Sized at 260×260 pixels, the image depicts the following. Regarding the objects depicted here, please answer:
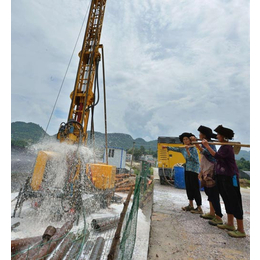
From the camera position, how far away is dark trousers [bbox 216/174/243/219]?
7.32 feet

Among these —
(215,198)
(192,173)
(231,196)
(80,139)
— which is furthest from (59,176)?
(231,196)

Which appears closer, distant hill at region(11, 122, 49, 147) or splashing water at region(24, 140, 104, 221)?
distant hill at region(11, 122, 49, 147)

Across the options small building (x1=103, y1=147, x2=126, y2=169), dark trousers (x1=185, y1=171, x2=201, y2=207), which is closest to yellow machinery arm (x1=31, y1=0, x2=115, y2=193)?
dark trousers (x1=185, y1=171, x2=201, y2=207)

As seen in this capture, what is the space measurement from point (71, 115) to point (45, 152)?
1.60 meters

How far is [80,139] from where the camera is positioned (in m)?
4.34

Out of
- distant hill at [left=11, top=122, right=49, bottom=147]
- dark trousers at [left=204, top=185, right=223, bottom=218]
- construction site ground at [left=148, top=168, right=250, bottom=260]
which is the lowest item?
construction site ground at [left=148, top=168, right=250, bottom=260]

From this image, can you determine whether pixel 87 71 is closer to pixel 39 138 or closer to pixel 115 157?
pixel 39 138

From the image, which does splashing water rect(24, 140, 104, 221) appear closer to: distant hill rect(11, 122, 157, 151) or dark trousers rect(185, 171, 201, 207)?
distant hill rect(11, 122, 157, 151)

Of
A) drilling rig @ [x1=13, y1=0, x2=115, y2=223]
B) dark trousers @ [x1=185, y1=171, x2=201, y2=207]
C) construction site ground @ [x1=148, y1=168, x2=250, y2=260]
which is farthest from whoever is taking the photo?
drilling rig @ [x1=13, y1=0, x2=115, y2=223]

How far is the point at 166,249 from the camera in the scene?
73.4 inches

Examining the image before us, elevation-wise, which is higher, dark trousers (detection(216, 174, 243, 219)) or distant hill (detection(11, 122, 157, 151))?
distant hill (detection(11, 122, 157, 151))

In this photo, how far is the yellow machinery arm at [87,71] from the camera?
5.28 meters

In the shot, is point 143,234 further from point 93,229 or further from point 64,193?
point 64,193
